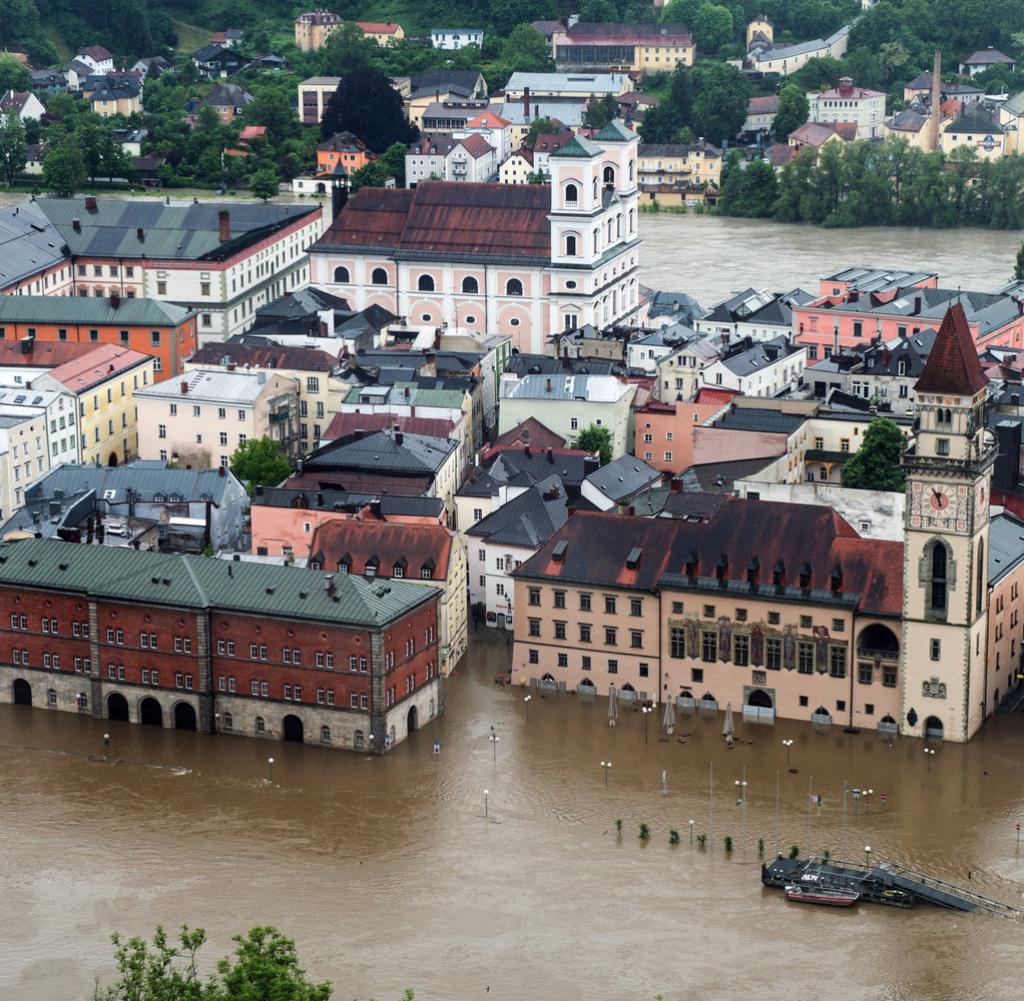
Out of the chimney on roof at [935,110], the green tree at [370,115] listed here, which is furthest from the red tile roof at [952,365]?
the green tree at [370,115]

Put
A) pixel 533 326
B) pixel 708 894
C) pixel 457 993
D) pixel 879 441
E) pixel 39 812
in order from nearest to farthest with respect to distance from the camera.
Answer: pixel 457 993 → pixel 708 894 → pixel 39 812 → pixel 879 441 → pixel 533 326

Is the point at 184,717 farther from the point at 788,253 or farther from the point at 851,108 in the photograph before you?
the point at 851,108

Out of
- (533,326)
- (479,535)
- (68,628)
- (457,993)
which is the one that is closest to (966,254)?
(533,326)

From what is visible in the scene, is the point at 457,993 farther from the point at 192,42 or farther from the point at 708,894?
the point at 192,42

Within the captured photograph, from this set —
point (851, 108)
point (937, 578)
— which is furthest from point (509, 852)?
point (851, 108)

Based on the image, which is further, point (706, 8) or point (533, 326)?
point (706, 8)

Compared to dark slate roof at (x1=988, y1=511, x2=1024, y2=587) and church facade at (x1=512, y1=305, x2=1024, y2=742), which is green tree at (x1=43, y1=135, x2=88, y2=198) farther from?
dark slate roof at (x1=988, y1=511, x2=1024, y2=587)
